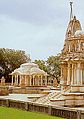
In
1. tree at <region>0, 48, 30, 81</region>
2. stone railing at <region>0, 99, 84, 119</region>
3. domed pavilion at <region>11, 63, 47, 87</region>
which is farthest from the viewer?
tree at <region>0, 48, 30, 81</region>

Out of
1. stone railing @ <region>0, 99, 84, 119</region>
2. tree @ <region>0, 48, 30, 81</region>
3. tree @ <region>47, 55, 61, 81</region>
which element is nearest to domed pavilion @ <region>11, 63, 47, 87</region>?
tree @ <region>0, 48, 30, 81</region>

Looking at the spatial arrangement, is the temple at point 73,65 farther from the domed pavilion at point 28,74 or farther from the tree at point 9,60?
the tree at point 9,60

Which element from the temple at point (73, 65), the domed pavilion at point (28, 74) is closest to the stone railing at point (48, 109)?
the temple at point (73, 65)

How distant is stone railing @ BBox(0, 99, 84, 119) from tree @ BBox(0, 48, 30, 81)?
42467 millimetres

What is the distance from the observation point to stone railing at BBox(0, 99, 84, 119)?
50.6 feet

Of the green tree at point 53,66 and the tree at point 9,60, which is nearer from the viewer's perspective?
the tree at point 9,60

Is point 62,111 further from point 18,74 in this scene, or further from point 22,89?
point 18,74

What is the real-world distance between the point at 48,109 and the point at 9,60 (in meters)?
48.6

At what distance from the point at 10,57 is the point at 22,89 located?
25.2 metres

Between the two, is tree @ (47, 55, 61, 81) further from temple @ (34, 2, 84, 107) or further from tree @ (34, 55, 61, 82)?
temple @ (34, 2, 84, 107)

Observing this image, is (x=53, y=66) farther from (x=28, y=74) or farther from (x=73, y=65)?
(x=73, y=65)

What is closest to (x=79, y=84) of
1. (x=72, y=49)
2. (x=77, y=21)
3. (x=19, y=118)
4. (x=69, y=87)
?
(x=69, y=87)

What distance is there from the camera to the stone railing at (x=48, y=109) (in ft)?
50.6

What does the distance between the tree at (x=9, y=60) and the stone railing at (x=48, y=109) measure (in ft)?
139
